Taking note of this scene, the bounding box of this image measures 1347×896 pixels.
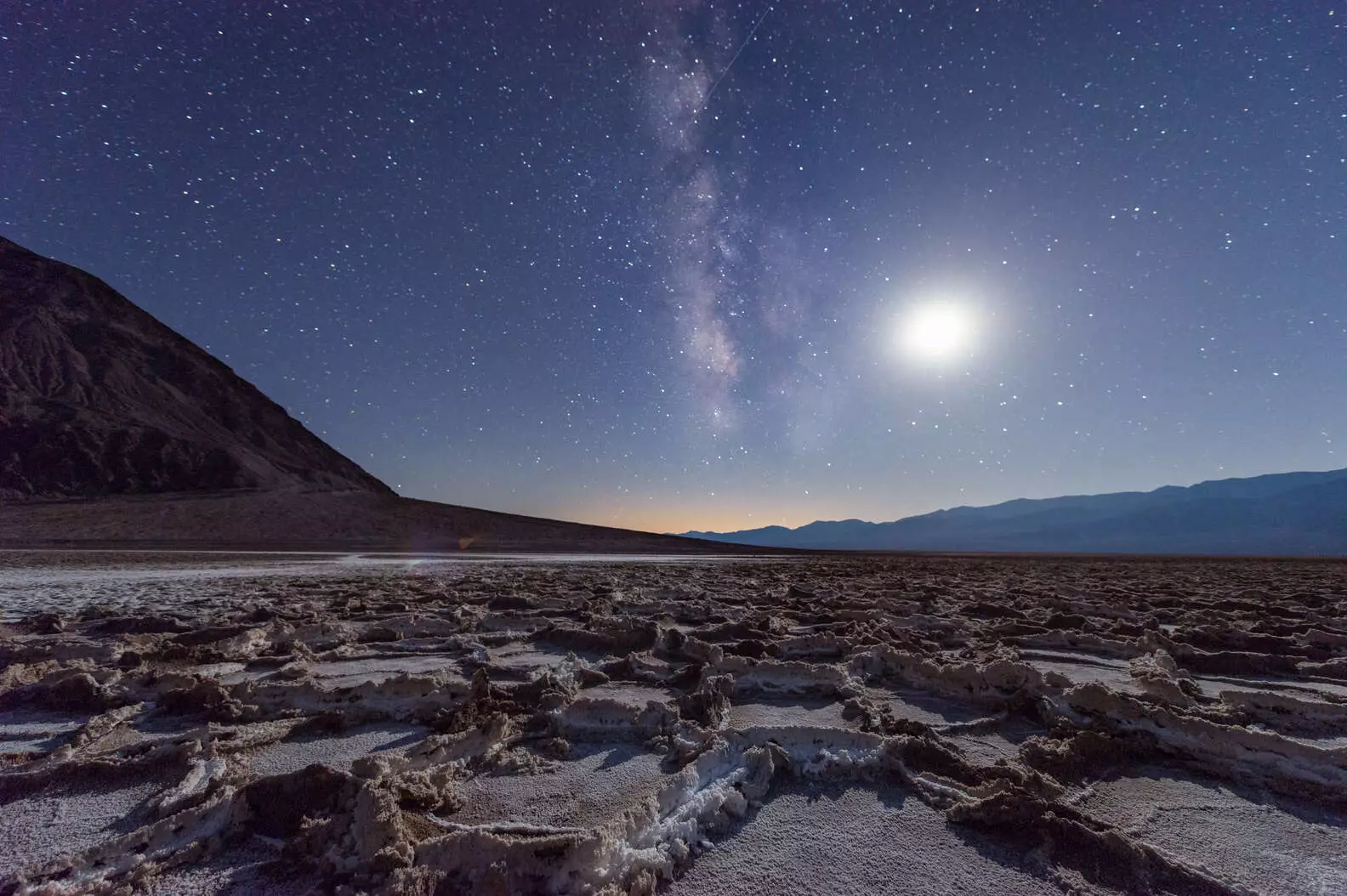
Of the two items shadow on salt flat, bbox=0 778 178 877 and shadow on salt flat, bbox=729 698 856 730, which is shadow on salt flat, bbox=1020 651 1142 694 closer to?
shadow on salt flat, bbox=729 698 856 730

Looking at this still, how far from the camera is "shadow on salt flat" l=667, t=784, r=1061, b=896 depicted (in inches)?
60.4

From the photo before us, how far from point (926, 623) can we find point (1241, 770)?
10.5 feet

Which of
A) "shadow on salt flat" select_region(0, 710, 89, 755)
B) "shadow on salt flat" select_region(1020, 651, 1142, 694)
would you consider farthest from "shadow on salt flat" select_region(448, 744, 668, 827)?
"shadow on salt flat" select_region(1020, 651, 1142, 694)

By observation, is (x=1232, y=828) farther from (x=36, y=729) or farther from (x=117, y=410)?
(x=117, y=410)

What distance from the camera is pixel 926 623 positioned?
5.38 m

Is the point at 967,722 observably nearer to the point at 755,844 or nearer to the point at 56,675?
the point at 755,844

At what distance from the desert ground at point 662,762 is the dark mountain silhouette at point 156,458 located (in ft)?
91.1

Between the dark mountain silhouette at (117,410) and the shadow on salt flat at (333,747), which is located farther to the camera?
the dark mountain silhouette at (117,410)

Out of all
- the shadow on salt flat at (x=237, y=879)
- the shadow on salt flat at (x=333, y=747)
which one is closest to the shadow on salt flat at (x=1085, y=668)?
the shadow on salt flat at (x=333, y=747)

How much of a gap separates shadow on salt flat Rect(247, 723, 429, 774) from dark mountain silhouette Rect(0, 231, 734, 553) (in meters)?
28.9

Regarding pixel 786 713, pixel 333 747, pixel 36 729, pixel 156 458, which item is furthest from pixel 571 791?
pixel 156 458

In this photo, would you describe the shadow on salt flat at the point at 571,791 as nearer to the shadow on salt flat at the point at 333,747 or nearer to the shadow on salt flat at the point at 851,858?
the shadow on salt flat at the point at 851,858

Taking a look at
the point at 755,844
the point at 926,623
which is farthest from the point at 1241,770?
the point at 926,623

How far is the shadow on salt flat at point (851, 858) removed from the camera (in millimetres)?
1533
